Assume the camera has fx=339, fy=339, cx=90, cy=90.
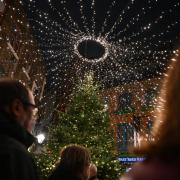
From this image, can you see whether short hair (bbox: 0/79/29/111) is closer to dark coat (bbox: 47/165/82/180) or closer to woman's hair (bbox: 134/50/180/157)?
dark coat (bbox: 47/165/82/180)

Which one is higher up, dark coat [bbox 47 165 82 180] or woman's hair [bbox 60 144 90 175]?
woman's hair [bbox 60 144 90 175]

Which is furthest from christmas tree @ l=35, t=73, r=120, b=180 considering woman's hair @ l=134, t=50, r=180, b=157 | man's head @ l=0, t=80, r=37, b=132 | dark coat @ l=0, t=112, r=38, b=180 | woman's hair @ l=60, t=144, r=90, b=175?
woman's hair @ l=134, t=50, r=180, b=157

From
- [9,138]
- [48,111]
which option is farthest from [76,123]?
[48,111]

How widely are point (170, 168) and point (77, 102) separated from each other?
57.7 ft

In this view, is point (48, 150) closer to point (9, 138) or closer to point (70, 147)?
point (70, 147)

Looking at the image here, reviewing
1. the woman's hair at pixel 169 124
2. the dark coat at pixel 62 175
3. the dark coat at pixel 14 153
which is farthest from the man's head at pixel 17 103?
the woman's hair at pixel 169 124

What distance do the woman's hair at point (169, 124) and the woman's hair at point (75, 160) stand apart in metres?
3.12

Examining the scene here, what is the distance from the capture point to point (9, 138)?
2.39 m

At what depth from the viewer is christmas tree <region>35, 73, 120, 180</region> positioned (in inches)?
623

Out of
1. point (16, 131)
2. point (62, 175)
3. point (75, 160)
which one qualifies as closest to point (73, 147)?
point (75, 160)

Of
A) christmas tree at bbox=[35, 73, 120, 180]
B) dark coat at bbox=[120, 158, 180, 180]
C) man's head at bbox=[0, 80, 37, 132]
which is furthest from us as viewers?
christmas tree at bbox=[35, 73, 120, 180]

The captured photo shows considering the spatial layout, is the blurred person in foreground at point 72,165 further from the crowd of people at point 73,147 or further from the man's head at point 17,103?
the man's head at point 17,103

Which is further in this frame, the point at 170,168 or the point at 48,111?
the point at 48,111

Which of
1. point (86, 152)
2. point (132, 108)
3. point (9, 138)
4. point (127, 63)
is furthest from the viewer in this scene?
point (127, 63)
